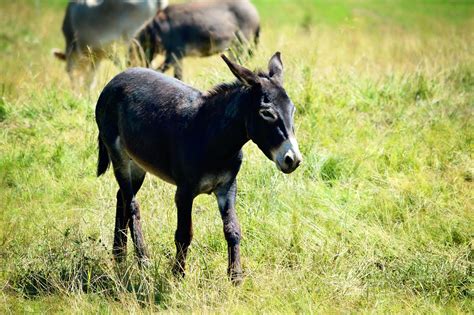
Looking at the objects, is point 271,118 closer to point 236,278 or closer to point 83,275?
point 236,278

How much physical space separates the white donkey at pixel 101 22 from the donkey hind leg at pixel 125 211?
6.23 m

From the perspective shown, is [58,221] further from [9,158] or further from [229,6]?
[229,6]

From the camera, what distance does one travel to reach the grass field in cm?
564

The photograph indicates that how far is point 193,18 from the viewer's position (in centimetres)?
1259

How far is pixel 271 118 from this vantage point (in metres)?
5.34

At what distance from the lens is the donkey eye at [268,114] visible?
5.33 meters

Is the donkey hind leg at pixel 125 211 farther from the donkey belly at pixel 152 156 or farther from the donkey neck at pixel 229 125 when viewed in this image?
the donkey neck at pixel 229 125

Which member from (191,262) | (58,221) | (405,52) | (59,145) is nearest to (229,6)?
(405,52)

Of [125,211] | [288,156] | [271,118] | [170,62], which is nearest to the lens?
[288,156]

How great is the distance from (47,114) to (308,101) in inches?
121

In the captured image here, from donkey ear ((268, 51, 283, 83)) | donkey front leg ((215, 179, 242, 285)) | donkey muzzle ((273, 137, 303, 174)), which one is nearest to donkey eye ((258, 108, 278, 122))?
donkey muzzle ((273, 137, 303, 174))

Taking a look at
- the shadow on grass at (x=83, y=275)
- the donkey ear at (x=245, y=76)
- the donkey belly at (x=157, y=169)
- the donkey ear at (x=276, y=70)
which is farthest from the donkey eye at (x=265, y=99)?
the shadow on grass at (x=83, y=275)

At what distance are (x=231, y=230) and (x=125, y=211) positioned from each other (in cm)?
107

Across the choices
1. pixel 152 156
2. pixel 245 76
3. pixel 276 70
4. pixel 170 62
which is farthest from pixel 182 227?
pixel 170 62
